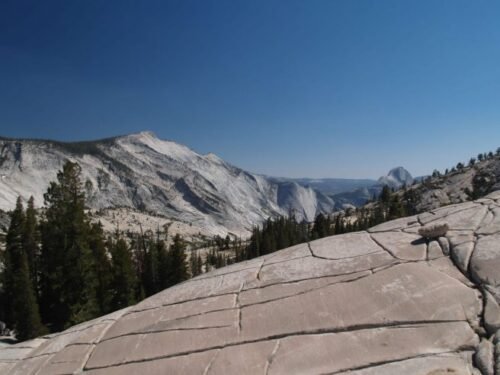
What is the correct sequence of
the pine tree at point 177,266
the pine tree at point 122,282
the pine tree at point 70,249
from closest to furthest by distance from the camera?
the pine tree at point 70,249 → the pine tree at point 122,282 → the pine tree at point 177,266

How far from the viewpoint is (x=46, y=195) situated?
31.6 metres

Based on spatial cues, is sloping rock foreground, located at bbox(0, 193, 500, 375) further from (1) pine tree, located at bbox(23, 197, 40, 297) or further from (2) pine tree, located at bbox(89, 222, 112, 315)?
(1) pine tree, located at bbox(23, 197, 40, 297)

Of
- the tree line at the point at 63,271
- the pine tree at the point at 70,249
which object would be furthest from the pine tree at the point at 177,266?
the pine tree at the point at 70,249

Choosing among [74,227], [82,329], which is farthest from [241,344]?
[74,227]

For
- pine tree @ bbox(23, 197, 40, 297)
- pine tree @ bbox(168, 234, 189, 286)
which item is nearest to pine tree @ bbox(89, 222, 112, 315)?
pine tree @ bbox(23, 197, 40, 297)

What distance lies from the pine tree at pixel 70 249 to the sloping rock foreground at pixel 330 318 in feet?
A: 56.0

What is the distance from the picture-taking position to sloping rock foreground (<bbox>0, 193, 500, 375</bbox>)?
8000mm

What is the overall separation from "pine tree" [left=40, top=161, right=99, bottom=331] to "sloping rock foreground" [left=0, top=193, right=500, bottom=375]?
1708cm

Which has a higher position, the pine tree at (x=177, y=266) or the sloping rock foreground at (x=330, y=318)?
the sloping rock foreground at (x=330, y=318)

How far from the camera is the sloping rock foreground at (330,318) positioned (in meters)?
8.00

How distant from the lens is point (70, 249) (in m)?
30.4

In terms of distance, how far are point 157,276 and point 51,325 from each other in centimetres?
2028

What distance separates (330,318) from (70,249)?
27.1 m

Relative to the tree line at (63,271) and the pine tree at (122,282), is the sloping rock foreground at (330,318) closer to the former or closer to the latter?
the tree line at (63,271)
